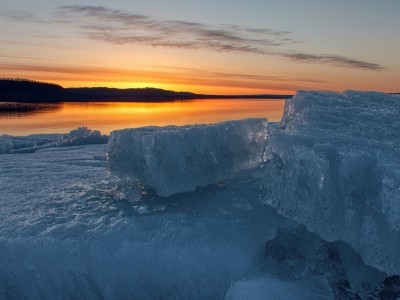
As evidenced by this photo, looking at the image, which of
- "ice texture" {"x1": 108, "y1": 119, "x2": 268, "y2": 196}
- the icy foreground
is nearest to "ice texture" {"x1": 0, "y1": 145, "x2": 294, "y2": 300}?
the icy foreground

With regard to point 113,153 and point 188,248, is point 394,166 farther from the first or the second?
point 113,153

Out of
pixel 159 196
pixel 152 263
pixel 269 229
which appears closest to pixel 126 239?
pixel 152 263

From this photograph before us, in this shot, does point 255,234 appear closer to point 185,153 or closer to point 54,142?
point 185,153

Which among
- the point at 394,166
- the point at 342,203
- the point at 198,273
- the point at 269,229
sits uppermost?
the point at 394,166

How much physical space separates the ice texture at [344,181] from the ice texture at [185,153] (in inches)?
27.6

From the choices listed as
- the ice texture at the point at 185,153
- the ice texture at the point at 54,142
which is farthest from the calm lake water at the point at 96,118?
the ice texture at the point at 185,153

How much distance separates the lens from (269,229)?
3.55 metres

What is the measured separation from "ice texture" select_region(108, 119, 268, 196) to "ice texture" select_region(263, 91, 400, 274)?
27.6 inches

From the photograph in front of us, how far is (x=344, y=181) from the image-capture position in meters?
3.36

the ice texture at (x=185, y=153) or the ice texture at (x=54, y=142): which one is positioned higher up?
the ice texture at (x=185, y=153)

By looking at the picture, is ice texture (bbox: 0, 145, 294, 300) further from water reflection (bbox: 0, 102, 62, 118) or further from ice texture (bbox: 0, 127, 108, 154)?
water reflection (bbox: 0, 102, 62, 118)

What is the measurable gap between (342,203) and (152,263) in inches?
64.8

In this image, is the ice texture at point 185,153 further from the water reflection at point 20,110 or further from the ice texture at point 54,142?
the water reflection at point 20,110

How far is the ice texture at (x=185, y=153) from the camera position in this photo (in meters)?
4.25
